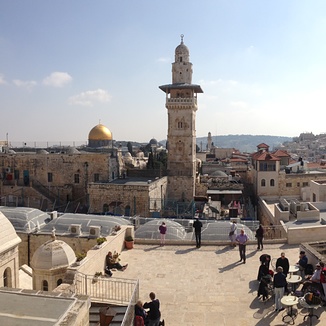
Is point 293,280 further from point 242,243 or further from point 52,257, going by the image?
point 52,257

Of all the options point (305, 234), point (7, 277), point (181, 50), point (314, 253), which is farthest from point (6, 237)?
point (181, 50)

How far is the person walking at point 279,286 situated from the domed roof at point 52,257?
5735mm

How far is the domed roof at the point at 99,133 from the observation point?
55.2 metres

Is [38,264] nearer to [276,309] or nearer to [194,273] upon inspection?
[194,273]

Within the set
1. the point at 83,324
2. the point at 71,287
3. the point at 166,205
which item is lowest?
the point at 166,205

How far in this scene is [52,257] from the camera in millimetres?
10508

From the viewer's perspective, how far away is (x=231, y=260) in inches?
489

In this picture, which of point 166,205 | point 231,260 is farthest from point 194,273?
point 166,205

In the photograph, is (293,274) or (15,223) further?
(15,223)

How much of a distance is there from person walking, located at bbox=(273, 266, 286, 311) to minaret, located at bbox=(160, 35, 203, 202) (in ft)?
91.3

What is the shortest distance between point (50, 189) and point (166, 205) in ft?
39.2

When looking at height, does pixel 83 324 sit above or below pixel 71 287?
above

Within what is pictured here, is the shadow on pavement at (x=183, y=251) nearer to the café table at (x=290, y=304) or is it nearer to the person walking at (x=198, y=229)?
the person walking at (x=198, y=229)

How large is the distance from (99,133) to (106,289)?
4648 centimetres
